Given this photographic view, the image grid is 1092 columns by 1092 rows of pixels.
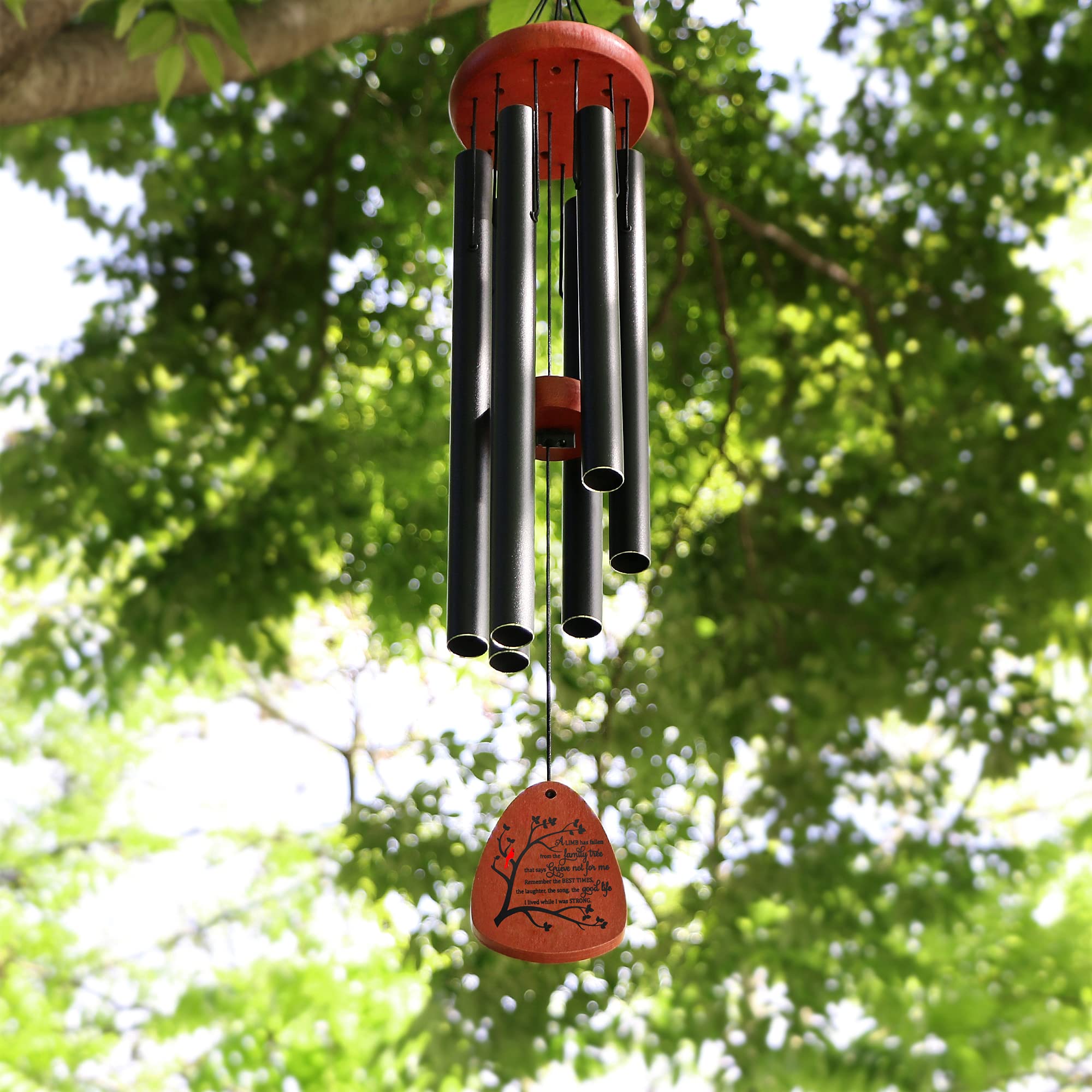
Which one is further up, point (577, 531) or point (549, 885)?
point (577, 531)

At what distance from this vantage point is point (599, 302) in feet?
5.09

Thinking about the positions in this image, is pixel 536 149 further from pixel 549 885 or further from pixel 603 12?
pixel 549 885

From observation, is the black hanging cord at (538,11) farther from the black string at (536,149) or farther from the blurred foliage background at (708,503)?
the blurred foliage background at (708,503)

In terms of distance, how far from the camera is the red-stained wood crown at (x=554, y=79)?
62.1 inches

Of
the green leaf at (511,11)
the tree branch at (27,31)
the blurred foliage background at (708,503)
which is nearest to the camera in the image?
the green leaf at (511,11)

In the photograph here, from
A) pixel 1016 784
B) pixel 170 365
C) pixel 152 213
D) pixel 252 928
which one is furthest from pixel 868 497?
pixel 252 928

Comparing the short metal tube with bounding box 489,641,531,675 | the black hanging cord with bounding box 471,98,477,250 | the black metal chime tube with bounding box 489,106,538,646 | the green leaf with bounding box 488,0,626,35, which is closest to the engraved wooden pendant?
the short metal tube with bounding box 489,641,531,675

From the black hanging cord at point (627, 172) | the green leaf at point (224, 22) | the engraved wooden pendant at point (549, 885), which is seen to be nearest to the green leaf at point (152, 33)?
the green leaf at point (224, 22)

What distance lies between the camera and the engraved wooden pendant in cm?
155

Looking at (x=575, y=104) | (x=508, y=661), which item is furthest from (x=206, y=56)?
(x=508, y=661)

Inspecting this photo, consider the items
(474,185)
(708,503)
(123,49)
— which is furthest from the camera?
(708,503)

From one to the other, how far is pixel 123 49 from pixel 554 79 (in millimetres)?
1359

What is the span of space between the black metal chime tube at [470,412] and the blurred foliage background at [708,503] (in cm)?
206

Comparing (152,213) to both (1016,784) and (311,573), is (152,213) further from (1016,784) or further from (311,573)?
(1016,784)
